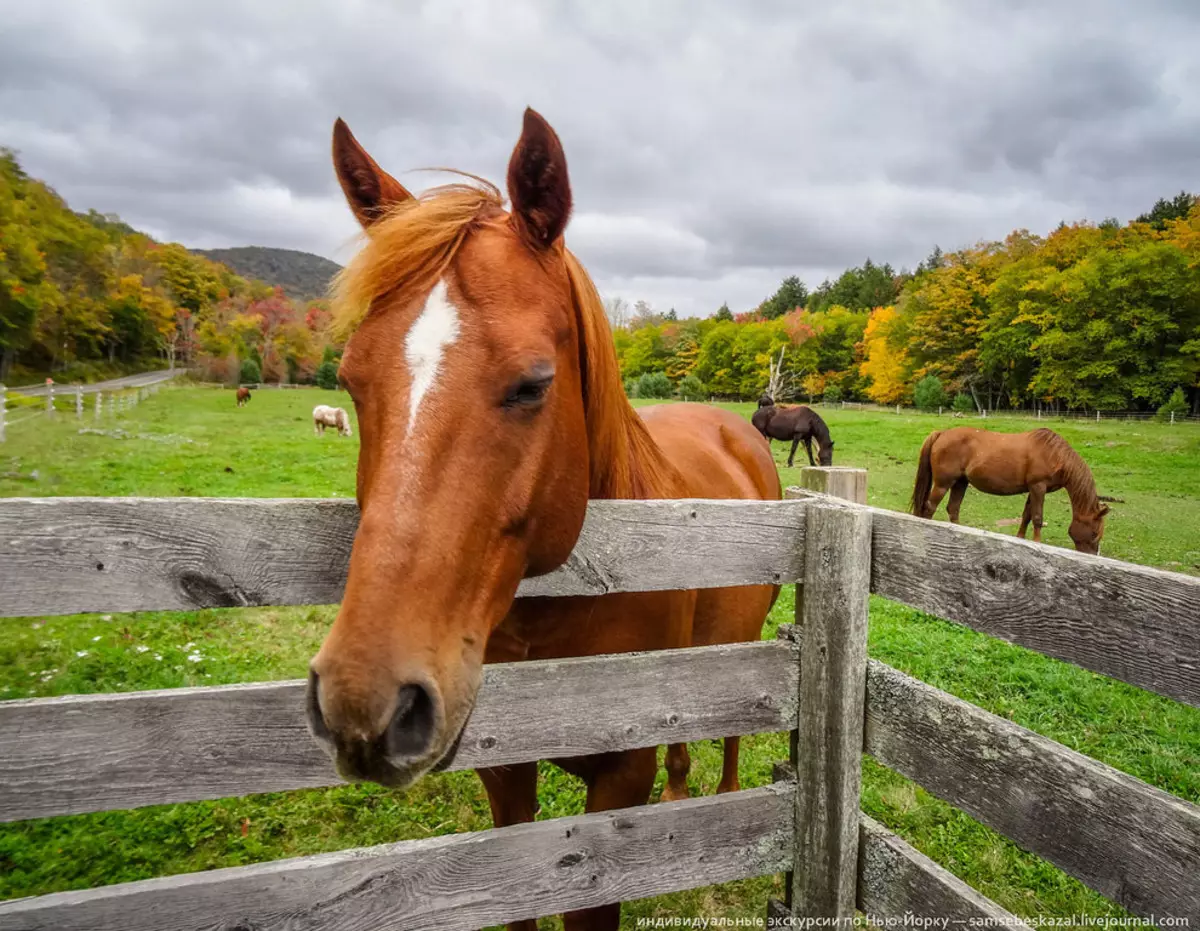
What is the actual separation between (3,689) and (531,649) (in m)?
4.48

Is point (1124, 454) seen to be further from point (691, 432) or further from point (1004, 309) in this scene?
point (1004, 309)

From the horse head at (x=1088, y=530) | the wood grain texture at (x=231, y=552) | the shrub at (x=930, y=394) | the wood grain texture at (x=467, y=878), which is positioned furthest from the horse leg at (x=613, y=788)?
the shrub at (x=930, y=394)

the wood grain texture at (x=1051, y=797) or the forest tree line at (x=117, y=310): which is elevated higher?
the forest tree line at (x=117, y=310)

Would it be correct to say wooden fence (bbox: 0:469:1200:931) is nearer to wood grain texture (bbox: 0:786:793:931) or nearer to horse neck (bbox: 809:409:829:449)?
wood grain texture (bbox: 0:786:793:931)

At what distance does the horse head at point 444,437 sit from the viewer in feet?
3.58

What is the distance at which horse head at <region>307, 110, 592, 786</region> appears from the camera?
1.09m

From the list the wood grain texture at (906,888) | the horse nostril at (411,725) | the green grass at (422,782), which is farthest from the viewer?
the green grass at (422,782)

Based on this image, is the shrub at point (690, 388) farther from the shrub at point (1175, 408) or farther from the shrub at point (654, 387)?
the shrub at point (1175, 408)

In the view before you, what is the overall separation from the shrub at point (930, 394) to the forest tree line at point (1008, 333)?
1.20m

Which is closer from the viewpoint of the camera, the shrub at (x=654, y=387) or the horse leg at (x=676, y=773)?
the horse leg at (x=676, y=773)

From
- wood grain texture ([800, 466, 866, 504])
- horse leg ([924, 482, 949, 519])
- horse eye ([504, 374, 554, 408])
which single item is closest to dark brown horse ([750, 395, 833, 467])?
horse leg ([924, 482, 949, 519])

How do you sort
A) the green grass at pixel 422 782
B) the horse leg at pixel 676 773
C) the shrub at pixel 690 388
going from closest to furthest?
1. the green grass at pixel 422 782
2. the horse leg at pixel 676 773
3. the shrub at pixel 690 388

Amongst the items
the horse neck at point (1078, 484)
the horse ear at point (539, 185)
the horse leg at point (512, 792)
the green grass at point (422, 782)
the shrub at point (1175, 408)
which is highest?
the shrub at point (1175, 408)

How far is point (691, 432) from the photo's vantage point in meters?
4.15
